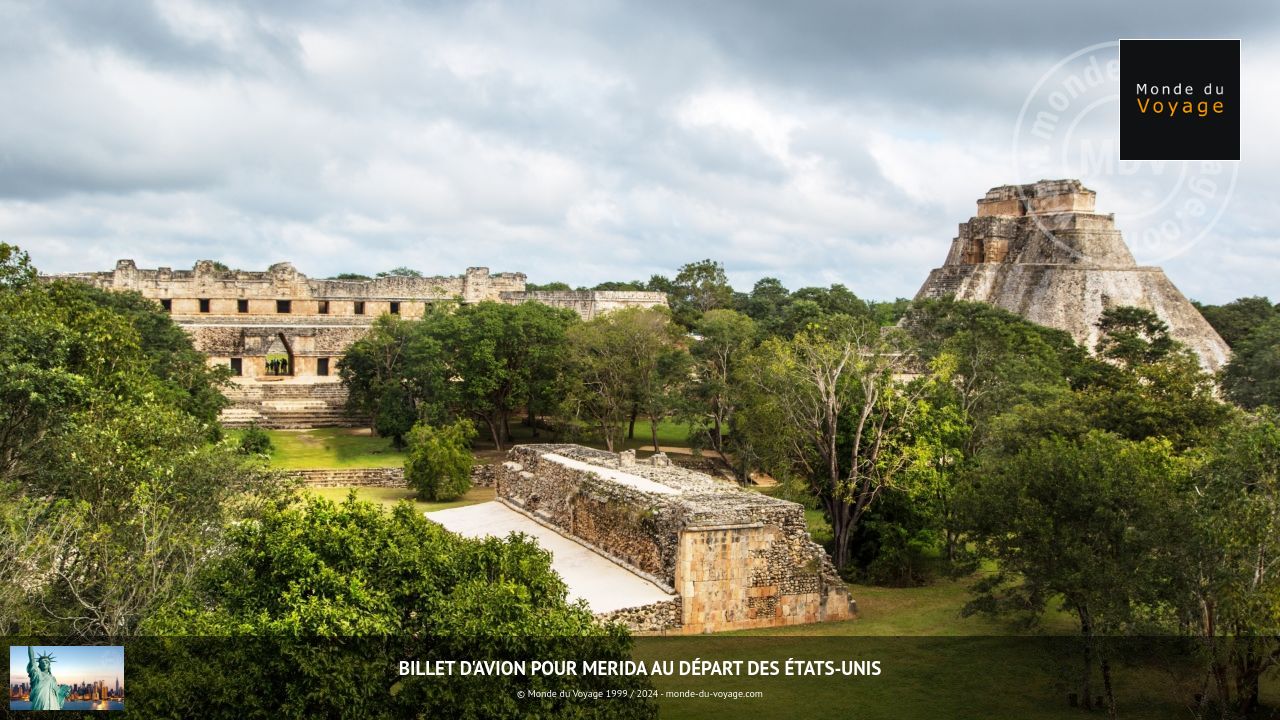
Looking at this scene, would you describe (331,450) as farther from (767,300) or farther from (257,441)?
(767,300)

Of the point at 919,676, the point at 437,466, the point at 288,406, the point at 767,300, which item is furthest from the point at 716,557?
the point at 767,300

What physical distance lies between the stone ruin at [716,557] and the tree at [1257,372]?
1479cm

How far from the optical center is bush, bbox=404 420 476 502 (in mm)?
24094

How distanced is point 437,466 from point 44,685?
50.3ft

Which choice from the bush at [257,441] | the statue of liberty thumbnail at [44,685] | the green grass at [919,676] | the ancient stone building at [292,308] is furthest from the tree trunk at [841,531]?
the ancient stone building at [292,308]

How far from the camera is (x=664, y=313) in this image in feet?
115

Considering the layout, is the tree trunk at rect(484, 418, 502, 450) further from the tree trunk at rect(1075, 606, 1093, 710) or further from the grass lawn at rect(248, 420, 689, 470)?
Answer: the tree trunk at rect(1075, 606, 1093, 710)

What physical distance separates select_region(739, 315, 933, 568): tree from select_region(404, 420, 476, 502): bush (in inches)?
307

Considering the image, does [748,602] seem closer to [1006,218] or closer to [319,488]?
[319,488]

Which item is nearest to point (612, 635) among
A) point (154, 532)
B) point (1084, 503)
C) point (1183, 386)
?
point (154, 532)

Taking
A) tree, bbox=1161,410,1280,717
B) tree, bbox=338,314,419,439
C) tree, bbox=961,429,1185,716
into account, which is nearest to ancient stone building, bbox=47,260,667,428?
tree, bbox=338,314,419,439

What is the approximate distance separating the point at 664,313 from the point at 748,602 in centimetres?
2116

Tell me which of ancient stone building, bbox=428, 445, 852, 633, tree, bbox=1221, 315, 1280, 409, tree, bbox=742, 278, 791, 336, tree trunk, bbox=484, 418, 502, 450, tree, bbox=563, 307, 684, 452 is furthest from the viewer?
tree, bbox=742, 278, 791, 336

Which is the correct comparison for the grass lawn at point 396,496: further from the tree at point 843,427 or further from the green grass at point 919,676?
the green grass at point 919,676
